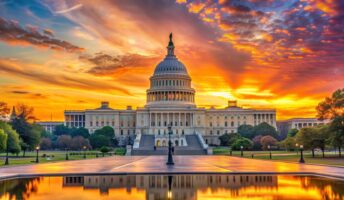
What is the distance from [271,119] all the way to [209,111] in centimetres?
2363

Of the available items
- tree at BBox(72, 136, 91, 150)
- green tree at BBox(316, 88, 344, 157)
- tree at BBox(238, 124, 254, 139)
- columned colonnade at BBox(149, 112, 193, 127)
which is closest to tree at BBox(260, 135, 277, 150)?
tree at BBox(238, 124, 254, 139)

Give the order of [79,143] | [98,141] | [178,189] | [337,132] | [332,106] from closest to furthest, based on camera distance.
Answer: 1. [178,189]
2. [337,132]
3. [332,106]
4. [79,143]
5. [98,141]

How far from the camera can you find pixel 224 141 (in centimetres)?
15125

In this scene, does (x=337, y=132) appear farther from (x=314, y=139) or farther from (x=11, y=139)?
(x=11, y=139)

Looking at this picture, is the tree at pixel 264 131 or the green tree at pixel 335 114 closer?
the green tree at pixel 335 114

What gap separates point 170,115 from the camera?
163 m

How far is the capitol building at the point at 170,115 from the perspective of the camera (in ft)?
535

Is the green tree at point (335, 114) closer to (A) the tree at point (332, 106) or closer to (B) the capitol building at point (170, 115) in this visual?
(A) the tree at point (332, 106)

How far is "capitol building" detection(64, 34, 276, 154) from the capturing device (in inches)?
6422

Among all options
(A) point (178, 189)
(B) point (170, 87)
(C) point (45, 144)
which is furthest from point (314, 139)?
(B) point (170, 87)

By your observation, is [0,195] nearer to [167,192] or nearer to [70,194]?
[70,194]

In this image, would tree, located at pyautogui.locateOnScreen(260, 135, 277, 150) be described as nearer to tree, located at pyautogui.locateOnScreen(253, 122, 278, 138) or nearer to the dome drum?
tree, located at pyautogui.locateOnScreen(253, 122, 278, 138)

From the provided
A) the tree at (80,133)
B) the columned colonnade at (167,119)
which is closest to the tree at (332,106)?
the tree at (80,133)

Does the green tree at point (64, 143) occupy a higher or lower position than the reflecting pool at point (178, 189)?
higher
